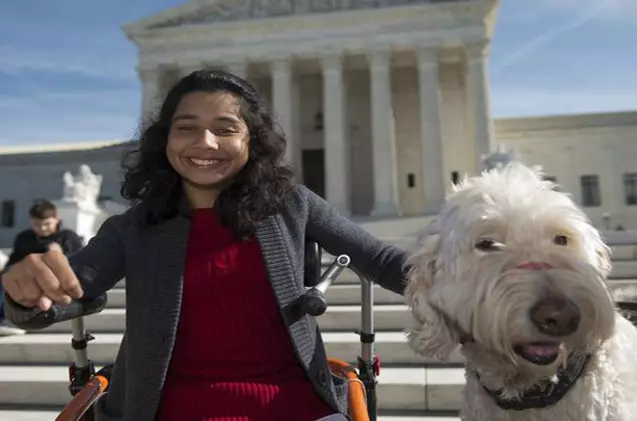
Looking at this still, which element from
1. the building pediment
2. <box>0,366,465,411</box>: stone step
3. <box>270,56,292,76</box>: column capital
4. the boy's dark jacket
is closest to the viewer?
<box>0,366,465,411</box>: stone step

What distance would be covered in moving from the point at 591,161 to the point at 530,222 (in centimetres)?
3745

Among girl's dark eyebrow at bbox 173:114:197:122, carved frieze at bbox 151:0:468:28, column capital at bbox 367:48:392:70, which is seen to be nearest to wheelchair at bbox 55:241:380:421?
girl's dark eyebrow at bbox 173:114:197:122

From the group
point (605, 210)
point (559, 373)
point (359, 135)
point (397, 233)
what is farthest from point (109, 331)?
point (605, 210)

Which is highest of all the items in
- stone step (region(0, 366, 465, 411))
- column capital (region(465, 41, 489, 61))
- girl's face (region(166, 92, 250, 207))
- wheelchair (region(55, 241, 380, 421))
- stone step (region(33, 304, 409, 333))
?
column capital (region(465, 41, 489, 61))

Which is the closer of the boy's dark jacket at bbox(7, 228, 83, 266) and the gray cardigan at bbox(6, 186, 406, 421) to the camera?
the gray cardigan at bbox(6, 186, 406, 421)

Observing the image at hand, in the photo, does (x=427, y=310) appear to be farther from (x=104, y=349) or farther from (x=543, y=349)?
(x=104, y=349)

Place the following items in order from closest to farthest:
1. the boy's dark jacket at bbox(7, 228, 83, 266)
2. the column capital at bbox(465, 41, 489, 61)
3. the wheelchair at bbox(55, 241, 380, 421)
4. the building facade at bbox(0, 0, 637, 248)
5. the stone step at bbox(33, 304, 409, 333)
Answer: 1. the wheelchair at bbox(55, 241, 380, 421)
2. the stone step at bbox(33, 304, 409, 333)
3. the boy's dark jacket at bbox(7, 228, 83, 266)
4. the column capital at bbox(465, 41, 489, 61)
5. the building facade at bbox(0, 0, 637, 248)

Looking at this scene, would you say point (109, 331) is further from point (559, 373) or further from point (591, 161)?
point (591, 161)

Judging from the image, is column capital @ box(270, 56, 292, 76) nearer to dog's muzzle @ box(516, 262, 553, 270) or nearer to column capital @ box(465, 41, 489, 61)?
column capital @ box(465, 41, 489, 61)

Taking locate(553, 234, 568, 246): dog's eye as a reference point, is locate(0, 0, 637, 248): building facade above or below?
above

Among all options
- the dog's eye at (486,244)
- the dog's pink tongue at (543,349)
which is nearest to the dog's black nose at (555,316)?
the dog's pink tongue at (543,349)

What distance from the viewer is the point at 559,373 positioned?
154cm

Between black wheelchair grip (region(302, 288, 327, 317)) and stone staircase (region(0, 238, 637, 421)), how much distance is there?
8.96 ft

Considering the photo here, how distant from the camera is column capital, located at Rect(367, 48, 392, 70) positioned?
99.6 feet
